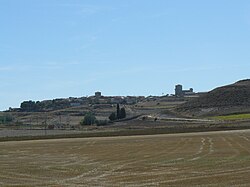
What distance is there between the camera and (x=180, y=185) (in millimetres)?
22422

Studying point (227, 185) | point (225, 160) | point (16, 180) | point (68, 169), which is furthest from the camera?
point (225, 160)

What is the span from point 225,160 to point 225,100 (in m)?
158

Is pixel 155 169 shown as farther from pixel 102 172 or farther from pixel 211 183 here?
pixel 211 183

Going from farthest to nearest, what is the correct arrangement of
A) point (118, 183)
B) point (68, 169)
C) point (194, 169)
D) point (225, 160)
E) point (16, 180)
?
1. point (225, 160)
2. point (68, 169)
3. point (194, 169)
4. point (16, 180)
5. point (118, 183)

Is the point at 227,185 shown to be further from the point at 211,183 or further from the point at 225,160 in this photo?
the point at 225,160

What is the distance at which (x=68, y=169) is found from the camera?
3047cm

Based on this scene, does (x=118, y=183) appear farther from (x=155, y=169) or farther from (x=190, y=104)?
(x=190, y=104)

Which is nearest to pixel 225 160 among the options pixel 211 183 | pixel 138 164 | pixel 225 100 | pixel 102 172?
pixel 138 164

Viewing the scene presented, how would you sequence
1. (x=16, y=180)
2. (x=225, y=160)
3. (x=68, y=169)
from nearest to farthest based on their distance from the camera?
(x=16, y=180) → (x=68, y=169) → (x=225, y=160)

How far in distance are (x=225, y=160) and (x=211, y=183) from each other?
419 inches

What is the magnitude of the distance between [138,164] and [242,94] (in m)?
166

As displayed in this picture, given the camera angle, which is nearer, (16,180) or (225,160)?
(16,180)

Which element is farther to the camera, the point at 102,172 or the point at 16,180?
the point at 102,172

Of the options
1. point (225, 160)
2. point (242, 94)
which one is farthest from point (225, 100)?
point (225, 160)
